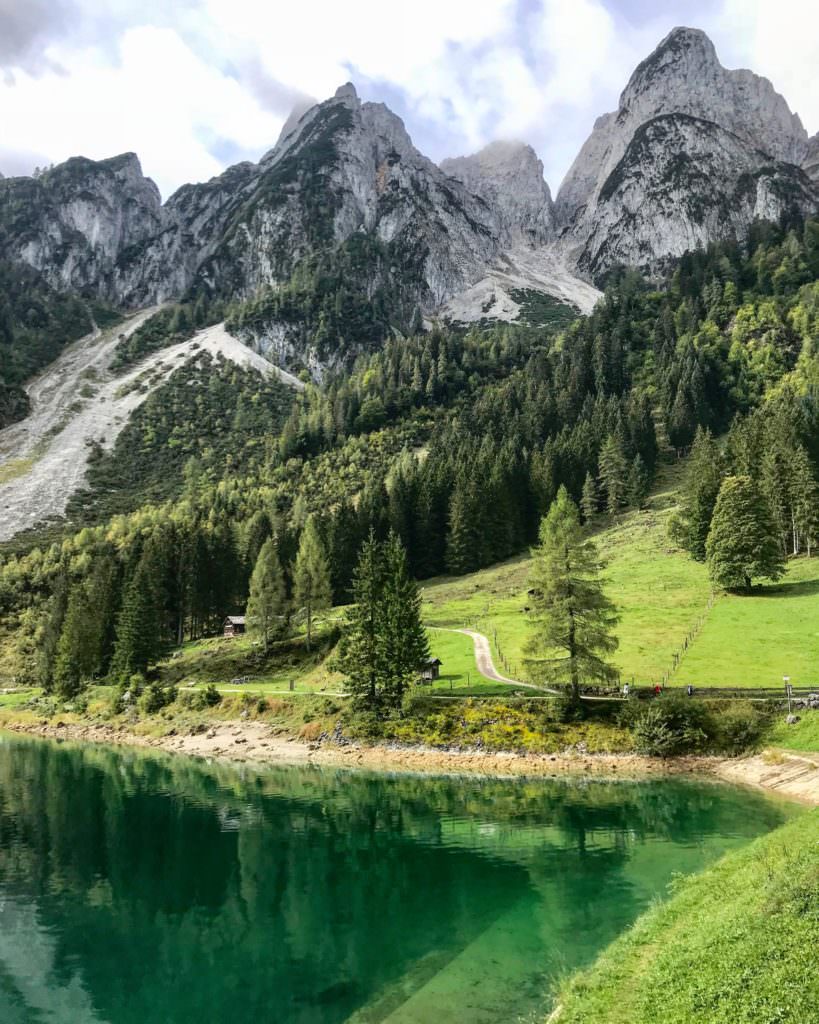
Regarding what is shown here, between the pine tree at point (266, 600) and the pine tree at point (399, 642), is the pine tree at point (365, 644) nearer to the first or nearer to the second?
the pine tree at point (399, 642)

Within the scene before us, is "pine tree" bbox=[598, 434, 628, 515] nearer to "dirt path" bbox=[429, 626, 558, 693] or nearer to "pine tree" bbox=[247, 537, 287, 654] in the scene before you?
"dirt path" bbox=[429, 626, 558, 693]

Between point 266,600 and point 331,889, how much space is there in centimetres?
6000

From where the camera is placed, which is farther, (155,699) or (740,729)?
(155,699)

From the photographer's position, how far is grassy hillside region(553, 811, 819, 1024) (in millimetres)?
13117

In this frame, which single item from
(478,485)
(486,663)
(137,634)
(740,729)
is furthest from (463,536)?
(740,729)

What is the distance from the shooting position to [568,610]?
55.4m

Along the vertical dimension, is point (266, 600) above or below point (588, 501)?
below

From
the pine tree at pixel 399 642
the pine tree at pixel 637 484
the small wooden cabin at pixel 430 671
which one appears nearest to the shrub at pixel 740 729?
the pine tree at pixel 399 642

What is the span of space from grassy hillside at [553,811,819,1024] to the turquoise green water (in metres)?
3.04

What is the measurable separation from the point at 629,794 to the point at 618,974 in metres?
27.8

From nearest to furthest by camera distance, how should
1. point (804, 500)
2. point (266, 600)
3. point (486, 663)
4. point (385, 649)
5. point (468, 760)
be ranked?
point (468, 760)
point (385, 649)
point (486, 663)
point (266, 600)
point (804, 500)

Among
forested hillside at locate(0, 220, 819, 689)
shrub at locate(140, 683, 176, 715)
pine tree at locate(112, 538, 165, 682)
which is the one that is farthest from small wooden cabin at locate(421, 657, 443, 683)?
pine tree at locate(112, 538, 165, 682)

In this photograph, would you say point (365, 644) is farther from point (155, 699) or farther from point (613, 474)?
point (613, 474)

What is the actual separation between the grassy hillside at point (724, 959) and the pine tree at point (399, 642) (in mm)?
39774
